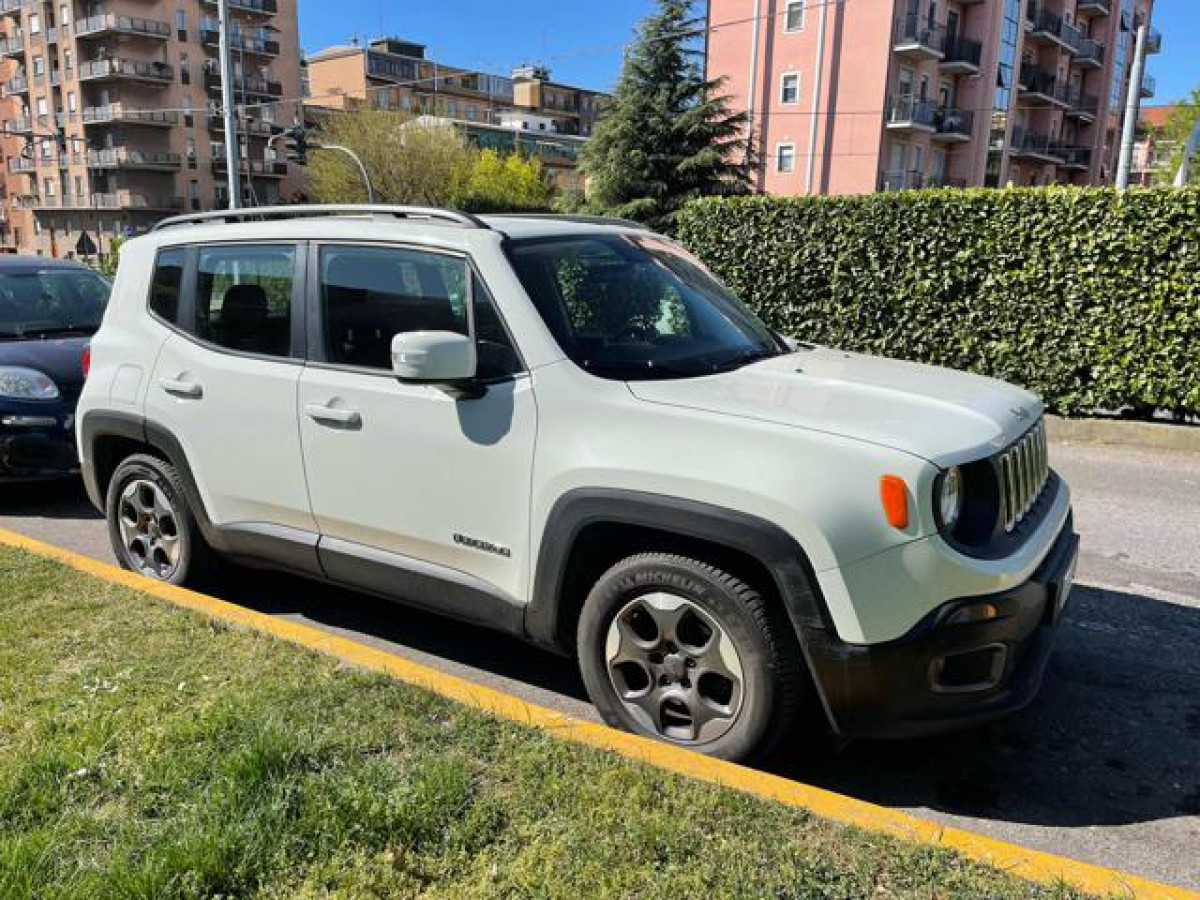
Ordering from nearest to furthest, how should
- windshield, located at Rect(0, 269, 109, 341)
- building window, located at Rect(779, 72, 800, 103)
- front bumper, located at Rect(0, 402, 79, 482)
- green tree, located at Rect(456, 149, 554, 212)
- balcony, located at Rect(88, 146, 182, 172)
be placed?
front bumper, located at Rect(0, 402, 79, 482)
windshield, located at Rect(0, 269, 109, 341)
building window, located at Rect(779, 72, 800, 103)
green tree, located at Rect(456, 149, 554, 212)
balcony, located at Rect(88, 146, 182, 172)

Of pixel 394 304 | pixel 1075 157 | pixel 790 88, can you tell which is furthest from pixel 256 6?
pixel 394 304

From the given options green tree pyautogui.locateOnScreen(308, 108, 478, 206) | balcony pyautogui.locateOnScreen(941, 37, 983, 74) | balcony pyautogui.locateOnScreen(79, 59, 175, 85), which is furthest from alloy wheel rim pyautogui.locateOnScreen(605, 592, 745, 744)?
balcony pyautogui.locateOnScreen(79, 59, 175, 85)

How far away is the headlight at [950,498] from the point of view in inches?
107

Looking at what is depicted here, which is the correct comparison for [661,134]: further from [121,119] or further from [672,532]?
[121,119]

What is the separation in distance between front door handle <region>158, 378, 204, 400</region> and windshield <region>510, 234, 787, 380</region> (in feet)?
5.60

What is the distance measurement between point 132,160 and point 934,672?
73993 mm

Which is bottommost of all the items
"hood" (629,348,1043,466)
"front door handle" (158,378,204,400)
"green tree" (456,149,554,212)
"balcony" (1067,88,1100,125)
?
"front door handle" (158,378,204,400)

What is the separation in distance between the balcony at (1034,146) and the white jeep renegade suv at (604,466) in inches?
2101

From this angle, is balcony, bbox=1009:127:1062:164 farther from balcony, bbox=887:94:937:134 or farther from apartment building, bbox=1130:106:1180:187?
balcony, bbox=887:94:937:134

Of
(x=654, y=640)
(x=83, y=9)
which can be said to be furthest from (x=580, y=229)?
(x=83, y=9)

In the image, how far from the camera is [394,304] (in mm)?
3713

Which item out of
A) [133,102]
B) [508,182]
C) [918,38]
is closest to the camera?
[918,38]

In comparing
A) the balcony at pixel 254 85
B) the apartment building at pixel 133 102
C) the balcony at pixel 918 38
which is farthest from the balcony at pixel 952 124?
the balcony at pixel 254 85

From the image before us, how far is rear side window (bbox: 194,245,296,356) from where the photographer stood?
4021 mm
